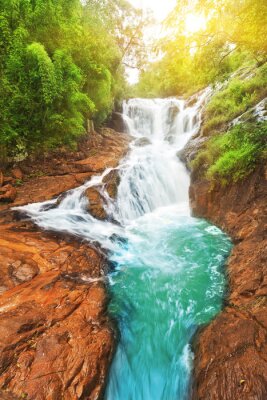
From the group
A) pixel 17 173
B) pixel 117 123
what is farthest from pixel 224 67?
pixel 117 123

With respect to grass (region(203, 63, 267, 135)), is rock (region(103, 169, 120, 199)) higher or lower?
lower

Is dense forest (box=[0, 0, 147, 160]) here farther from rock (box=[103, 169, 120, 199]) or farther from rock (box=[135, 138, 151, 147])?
rock (box=[135, 138, 151, 147])

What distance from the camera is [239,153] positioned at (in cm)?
635

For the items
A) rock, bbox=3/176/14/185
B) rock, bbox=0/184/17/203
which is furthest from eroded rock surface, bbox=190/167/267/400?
rock, bbox=3/176/14/185

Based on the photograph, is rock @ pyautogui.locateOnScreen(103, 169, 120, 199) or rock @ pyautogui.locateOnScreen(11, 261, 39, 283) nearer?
rock @ pyautogui.locateOnScreen(11, 261, 39, 283)

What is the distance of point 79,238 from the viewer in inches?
229

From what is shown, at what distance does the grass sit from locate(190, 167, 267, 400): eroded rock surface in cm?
421

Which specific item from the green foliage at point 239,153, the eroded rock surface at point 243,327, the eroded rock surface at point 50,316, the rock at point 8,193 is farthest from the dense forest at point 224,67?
the rock at point 8,193

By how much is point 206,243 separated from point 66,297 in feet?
11.8

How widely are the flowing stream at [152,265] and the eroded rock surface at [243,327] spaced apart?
0.97ft

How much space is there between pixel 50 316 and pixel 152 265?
257 centimetres

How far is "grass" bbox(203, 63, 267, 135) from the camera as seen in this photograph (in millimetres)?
8875

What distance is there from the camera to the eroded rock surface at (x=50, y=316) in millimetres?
2670

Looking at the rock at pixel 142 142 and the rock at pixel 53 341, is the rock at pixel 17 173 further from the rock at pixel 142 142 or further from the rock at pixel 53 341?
the rock at pixel 142 142
